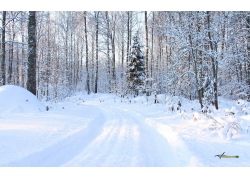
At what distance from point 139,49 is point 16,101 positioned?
51.3 ft

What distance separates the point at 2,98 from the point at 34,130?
3056 millimetres

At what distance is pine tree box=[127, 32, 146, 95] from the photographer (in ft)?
63.6

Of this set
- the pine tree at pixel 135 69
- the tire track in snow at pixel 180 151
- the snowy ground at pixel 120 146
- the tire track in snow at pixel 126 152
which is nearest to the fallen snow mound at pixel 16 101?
the snowy ground at pixel 120 146

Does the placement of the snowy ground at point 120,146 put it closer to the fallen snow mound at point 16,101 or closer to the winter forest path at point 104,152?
the winter forest path at point 104,152

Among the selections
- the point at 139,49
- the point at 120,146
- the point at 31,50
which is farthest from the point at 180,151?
the point at 139,49

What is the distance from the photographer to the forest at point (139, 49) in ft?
28.4

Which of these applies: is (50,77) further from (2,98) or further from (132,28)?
(2,98)

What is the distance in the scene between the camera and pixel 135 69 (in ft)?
64.1

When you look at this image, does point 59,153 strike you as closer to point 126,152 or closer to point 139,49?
point 126,152

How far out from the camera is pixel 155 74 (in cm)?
3038

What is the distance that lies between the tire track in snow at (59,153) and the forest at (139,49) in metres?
5.11

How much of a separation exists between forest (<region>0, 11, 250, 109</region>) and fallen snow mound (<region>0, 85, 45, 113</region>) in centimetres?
122

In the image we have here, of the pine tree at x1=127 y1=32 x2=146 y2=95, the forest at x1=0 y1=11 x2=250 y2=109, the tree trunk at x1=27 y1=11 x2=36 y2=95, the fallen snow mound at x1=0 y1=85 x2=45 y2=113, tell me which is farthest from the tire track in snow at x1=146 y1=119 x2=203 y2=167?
the pine tree at x1=127 y1=32 x2=146 y2=95
